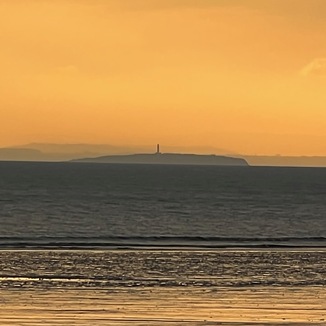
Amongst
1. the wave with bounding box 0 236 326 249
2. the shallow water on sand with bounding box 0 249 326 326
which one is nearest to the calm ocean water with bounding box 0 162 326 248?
the wave with bounding box 0 236 326 249

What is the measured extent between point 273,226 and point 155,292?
2055 inches

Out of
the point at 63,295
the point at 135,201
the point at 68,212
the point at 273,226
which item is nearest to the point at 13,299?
the point at 63,295

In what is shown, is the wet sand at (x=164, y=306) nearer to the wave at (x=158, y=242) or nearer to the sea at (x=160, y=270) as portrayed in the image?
the sea at (x=160, y=270)

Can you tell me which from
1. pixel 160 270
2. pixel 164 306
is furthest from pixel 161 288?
pixel 160 270

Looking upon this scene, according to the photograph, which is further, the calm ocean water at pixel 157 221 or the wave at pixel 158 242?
the calm ocean water at pixel 157 221

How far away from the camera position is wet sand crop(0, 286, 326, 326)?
27453 millimetres

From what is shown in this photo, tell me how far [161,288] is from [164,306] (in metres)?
4.94

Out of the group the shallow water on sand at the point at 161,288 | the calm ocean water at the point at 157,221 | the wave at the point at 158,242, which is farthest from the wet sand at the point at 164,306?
the calm ocean water at the point at 157,221

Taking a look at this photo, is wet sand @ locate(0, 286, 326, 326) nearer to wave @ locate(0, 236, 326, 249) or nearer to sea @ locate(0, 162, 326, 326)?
sea @ locate(0, 162, 326, 326)

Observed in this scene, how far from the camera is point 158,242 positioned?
62656 millimetres

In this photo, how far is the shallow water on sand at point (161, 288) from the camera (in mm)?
28125

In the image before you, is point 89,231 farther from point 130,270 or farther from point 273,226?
point 130,270

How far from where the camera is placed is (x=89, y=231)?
7631 cm

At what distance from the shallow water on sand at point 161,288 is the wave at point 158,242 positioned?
276 inches
